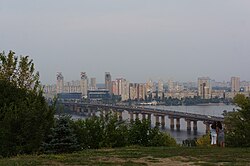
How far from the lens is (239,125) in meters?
19.6

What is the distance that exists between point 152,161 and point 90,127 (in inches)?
331

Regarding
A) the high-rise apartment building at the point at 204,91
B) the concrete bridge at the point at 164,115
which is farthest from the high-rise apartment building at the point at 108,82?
the concrete bridge at the point at 164,115

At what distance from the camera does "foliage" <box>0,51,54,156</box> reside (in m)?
13.9

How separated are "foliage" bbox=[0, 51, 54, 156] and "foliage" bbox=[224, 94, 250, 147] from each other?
7.96 metres

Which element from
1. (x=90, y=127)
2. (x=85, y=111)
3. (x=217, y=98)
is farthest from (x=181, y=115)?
(x=217, y=98)

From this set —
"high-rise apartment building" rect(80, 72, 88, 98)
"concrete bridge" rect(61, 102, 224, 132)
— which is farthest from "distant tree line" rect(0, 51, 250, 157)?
"high-rise apartment building" rect(80, 72, 88, 98)

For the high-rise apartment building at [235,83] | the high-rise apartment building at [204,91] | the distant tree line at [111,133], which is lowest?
the distant tree line at [111,133]

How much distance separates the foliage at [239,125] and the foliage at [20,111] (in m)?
7.96

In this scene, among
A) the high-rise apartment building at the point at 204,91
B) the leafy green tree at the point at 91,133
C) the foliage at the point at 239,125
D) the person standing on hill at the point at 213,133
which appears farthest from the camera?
the high-rise apartment building at the point at 204,91

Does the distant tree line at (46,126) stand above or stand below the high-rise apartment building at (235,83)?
below

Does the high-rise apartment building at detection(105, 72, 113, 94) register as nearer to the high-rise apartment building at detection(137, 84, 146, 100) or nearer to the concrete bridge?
the high-rise apartment building at detection(137, 84, 146, 100)

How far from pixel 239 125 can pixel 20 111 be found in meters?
10.4

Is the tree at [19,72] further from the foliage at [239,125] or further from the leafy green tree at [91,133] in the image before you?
the foliage at [239,125]

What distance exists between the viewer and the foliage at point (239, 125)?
1827 cm
